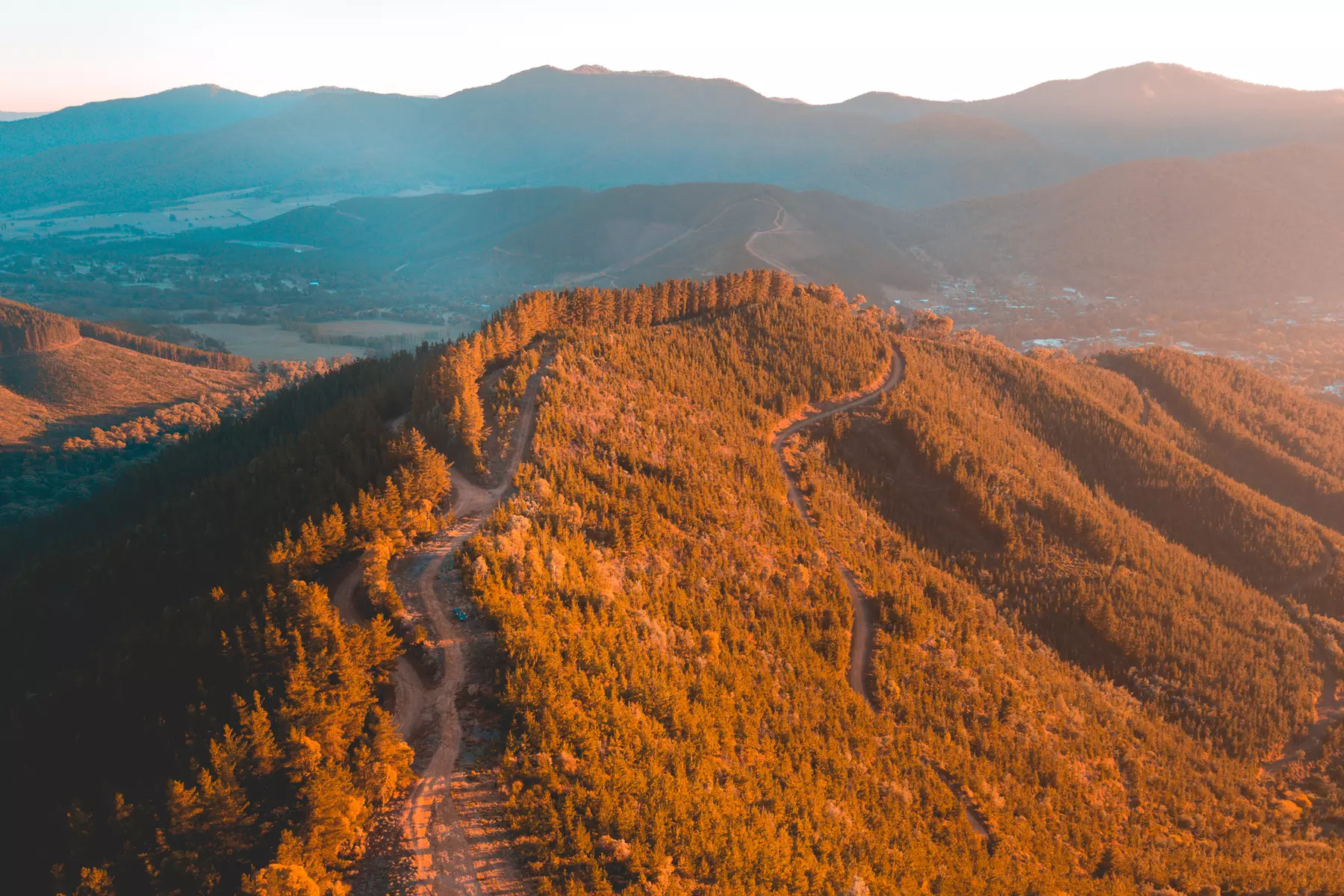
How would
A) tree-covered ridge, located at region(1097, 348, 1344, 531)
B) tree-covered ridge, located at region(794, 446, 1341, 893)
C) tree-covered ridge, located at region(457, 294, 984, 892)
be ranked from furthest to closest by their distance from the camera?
tree-covered ridge, located at region(1097, 348, 1344, 531), tree-covered ridge, located at region(794, 446, 1341, 893), tree-covered ridge, located at region(457, 294, 984, 892)

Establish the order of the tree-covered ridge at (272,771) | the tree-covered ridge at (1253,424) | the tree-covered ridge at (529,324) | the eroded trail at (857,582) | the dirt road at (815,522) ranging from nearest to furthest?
the tree-covered ridge at (272,771), the eroded trail at (857,582), the dirt road at (815,522), the tree-covered ridge at (529,324), the tree-covered ridge at (1253,424)

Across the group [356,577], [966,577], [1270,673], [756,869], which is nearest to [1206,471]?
[1270,673]

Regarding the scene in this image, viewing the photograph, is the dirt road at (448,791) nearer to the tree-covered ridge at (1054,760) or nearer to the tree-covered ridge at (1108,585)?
the tree-covered ridge at (1054,760)

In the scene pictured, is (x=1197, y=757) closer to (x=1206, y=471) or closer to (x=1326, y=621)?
(x=1326, y=621)

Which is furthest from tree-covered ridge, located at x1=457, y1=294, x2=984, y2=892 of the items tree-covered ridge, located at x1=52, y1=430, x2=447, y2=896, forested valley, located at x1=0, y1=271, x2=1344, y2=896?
tree-covered ridge, located at x1=52, y1=430, x2=447, y2=896

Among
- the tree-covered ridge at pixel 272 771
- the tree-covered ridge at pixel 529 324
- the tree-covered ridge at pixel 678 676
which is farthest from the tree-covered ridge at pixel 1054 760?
the tree-covered ridge at pixel 529 324

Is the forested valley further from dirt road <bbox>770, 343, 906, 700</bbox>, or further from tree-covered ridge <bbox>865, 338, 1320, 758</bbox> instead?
dirt road <bbox>770, 343, 906, 700</bbox>
